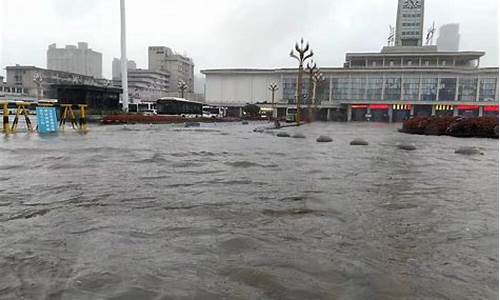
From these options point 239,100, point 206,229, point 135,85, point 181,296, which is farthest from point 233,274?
point 135,85

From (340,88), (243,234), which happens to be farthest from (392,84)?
(243,234)

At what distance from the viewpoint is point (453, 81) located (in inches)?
3226

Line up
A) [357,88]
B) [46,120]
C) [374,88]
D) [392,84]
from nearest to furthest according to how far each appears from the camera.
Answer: [46,120], [392,84], [374,88], [357,88]

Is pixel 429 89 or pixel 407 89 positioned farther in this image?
pixel 407 89

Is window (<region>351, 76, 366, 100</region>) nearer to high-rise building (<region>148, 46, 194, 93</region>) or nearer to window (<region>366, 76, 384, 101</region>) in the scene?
window (<region>366, 76, 384, 101</region>)

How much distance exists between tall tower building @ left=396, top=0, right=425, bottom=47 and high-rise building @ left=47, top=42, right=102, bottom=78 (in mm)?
98037

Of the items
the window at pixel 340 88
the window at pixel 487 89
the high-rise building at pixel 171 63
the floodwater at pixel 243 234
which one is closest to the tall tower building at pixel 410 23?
the window at pixel 487 89

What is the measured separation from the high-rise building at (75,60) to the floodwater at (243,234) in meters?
143

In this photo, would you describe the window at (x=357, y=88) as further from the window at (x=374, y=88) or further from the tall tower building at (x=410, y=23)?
the tall tower building at (x=410, y=23)

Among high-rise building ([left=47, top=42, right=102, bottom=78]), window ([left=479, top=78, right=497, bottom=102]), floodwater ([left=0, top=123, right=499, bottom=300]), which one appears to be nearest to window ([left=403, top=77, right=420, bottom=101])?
window ([left=479, top=78, right=497, bottom=102])

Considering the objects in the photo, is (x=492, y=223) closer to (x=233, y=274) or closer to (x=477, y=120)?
(x=233, y=274)

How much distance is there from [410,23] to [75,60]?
10882 centimetres

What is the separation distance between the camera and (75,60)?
144m

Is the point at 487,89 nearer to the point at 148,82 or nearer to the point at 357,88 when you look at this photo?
the point at 357,88
